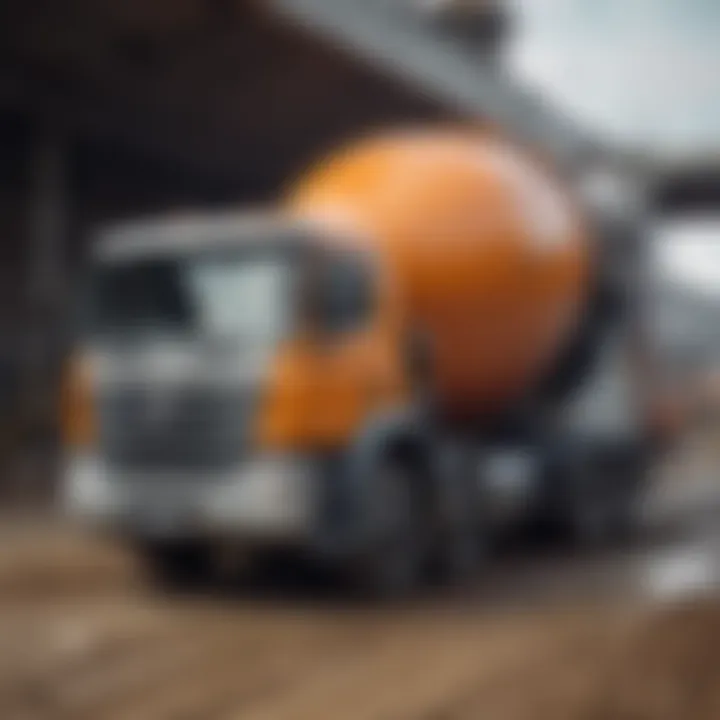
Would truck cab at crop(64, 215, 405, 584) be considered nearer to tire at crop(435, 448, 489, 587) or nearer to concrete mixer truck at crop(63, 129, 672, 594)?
concrete mixer truck at crop(63, 129, 672, 594)

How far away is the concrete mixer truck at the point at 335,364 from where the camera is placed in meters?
8.09

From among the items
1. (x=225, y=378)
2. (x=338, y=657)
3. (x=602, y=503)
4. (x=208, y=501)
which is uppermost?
(x=602, y=503)

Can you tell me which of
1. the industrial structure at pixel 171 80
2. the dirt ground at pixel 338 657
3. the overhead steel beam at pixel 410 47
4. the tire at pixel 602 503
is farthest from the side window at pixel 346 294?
the industrial structure at pixel 171 80

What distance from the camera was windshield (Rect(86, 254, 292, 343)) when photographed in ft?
26.9

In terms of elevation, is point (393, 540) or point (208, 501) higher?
point (208, 501)

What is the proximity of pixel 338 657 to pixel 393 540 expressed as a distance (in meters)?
1.57

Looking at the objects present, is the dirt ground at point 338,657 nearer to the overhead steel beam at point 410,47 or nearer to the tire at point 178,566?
the tire at point 178,566

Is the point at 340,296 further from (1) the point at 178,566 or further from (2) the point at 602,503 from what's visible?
(2) the point at 602,503

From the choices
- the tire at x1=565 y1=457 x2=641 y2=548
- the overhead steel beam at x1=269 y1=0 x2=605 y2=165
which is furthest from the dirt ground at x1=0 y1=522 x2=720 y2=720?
the overhead steel beam at x1=269 y1=0 x2=605 y2=165

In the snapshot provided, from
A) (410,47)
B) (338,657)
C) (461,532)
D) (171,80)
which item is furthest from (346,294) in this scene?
(171,80)

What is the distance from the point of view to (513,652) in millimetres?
7320

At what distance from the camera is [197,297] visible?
8.43m

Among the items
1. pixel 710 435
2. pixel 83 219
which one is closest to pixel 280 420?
pixel 83 219

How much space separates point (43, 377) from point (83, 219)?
209 centimetres
